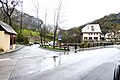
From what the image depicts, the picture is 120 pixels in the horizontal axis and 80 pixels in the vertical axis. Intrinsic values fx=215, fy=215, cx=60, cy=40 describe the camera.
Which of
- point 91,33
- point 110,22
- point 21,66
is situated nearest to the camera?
point 21,66

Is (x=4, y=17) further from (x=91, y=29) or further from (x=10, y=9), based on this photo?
(x=91, y=29)

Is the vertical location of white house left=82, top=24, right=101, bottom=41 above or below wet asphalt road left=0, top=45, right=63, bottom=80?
above

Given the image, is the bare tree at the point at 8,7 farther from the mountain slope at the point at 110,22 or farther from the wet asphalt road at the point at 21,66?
the mountain slope at the point at 110,22

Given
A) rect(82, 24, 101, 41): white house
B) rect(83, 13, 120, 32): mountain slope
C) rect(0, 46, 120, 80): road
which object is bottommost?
rect(0, 46, 120, 80): road

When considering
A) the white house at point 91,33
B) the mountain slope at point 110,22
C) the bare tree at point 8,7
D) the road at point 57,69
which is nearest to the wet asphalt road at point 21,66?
the road at point 57,69

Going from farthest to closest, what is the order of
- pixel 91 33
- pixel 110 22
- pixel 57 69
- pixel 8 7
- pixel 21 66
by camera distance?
A: pixel 110 22
pixel 91 33
pixel 8 7
pixel 21 66
pixel 57 69

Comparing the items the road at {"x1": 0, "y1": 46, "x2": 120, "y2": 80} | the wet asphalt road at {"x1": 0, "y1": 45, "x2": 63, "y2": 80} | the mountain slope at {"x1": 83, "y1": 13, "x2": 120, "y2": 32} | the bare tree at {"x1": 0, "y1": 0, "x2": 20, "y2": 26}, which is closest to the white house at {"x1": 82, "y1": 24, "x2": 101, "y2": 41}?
the mountain slope at {"x1": 83, "y1": 13, "x2": 120, "y2": 32}

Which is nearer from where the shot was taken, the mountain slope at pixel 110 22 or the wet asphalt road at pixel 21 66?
the wet asphalt road at pixel 21 66

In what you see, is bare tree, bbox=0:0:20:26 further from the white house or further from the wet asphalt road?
the white house

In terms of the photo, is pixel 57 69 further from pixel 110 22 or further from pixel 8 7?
pixel 110 22

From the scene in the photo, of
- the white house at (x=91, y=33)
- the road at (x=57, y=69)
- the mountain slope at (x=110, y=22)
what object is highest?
the mountain slope at (x=110, y=22)

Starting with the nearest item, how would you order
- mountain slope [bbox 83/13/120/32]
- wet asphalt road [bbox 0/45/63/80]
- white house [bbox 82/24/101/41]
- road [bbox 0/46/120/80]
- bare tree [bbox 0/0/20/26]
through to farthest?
1. road [bbox 0/46/120/80]
2. wet asphalt road [bbox 0/45/63/80]
3. bare tree [bbox 0/0/20/26]
4. white house [bbox 82/24/101/41]
5. mountain slope [bbox 83/13/120/32]

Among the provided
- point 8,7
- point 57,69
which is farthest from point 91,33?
point 57,69

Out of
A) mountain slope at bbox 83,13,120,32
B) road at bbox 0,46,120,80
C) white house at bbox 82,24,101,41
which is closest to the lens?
road at bbox 0,46,120,80
